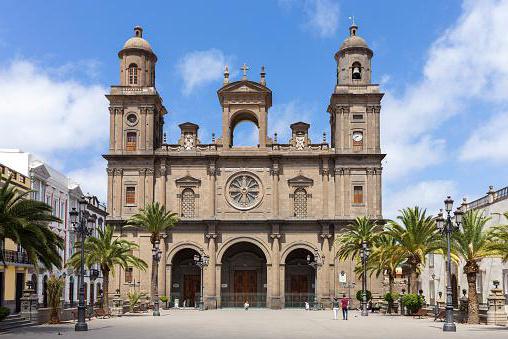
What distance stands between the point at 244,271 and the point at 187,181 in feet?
34.5

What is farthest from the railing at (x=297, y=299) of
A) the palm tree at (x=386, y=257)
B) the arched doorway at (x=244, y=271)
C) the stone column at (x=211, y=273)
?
the palm tree at (x=386, y=257)

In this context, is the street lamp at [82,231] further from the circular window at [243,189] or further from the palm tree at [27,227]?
the circular window at [243,189]

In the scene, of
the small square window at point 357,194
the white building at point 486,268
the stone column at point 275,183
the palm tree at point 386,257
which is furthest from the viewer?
the stone column at point 275,183

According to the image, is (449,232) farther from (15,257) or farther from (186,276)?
(186,276)

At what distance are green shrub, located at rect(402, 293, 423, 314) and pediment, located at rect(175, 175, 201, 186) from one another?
2551 cm

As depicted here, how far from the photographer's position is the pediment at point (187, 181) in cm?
6950

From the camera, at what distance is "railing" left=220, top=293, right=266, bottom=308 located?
69750 mm

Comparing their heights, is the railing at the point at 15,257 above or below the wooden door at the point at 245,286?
above

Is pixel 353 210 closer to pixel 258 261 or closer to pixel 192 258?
pixel 258 261

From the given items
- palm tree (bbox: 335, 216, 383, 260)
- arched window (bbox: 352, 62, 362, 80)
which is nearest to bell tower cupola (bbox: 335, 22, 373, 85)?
arched window (bbox: 352, 62, 362, 80)

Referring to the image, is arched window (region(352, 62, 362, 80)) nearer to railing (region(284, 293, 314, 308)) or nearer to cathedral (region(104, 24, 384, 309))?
cathedral (region(104, 24, 384, 309))

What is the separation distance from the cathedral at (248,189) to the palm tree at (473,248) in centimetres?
2398

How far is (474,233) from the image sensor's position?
42406 mm

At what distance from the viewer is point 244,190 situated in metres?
69.7
